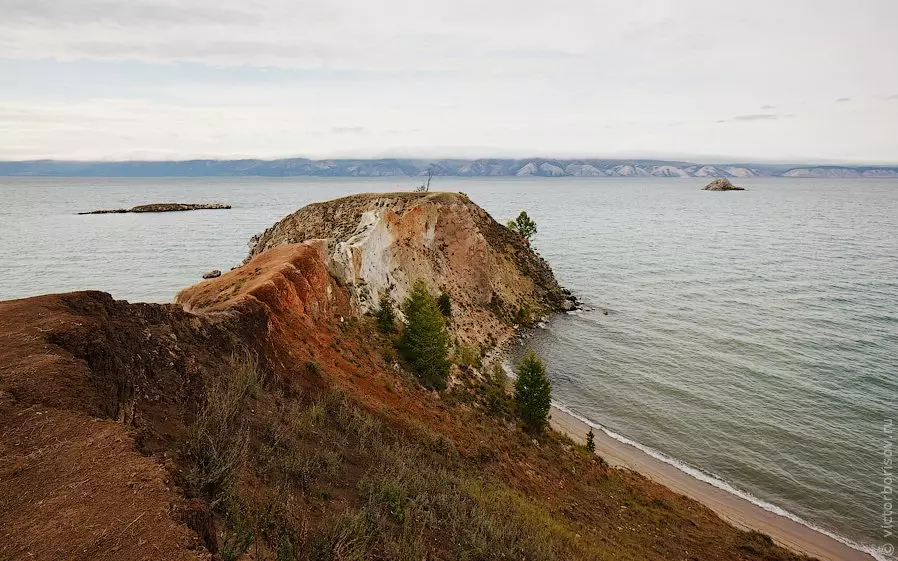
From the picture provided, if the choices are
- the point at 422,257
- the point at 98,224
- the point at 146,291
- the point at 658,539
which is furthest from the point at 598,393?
the point at 98,224

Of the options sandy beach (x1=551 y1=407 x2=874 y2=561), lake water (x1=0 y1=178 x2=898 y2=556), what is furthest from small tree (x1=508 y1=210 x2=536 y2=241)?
sandy beach (x1=551 y1=407 x2=874 y2=561)

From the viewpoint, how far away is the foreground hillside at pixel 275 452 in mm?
8461

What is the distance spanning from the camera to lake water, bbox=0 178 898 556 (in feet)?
101

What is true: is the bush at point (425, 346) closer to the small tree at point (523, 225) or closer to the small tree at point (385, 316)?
the small tree at point (385, 316)

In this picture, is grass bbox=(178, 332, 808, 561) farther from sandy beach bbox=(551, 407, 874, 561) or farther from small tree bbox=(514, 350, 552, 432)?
sandy beach bbox=(551, 407, 874, 561)

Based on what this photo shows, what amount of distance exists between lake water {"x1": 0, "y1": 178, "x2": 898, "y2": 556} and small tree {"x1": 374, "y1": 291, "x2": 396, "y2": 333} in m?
15.9

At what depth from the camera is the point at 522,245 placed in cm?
7138

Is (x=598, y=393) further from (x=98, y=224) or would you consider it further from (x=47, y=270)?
(x=98, y=224)

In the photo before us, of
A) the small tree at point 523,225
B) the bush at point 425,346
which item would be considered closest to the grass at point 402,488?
the bush at point 425,346

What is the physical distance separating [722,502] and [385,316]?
83.3 ft

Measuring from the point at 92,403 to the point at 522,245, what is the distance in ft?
210

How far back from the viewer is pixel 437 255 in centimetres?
5597

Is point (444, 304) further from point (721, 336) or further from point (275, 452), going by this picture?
point (275, 452)

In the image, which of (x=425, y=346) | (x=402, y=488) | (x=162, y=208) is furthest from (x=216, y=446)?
(x=162, y=208)
